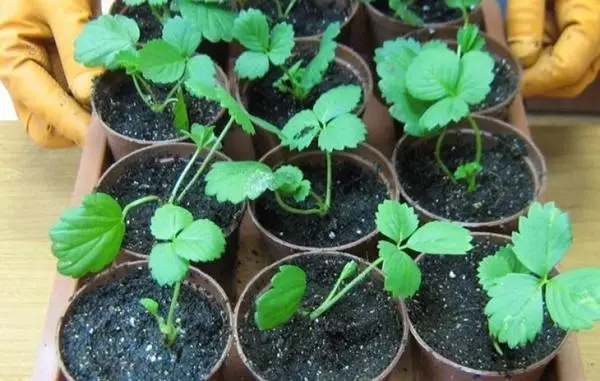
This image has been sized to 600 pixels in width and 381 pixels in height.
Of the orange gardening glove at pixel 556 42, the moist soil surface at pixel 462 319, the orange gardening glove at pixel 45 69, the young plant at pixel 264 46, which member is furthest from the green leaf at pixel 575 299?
the orange gardening glove at pixel 45 69

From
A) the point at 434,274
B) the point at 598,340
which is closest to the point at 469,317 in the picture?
the point at 434,274

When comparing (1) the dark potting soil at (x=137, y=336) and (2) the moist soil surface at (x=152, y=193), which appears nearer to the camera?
(1) the dark potting soil at (x=137, y=336)

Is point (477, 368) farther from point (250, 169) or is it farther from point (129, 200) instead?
point (129, 200)

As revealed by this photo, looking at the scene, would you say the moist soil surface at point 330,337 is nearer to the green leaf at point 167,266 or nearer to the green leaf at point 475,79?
the green leaf at point 167,266

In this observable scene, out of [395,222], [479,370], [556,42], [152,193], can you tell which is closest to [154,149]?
[152,193]

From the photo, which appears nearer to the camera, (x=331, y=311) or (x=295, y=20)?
(x=331, y=311)

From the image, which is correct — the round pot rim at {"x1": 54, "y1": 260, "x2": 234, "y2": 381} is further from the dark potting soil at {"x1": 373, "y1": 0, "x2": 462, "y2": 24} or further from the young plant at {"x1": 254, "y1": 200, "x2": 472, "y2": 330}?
the dark potting soil at {"x1": 373, "y1": 0, "x2": 462, "y2": 24}

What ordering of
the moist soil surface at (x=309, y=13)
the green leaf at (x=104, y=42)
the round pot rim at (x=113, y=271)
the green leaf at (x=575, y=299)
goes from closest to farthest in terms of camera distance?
the green leaf at (x=575, y=299)
the round pot rim at (x=113, y=271)
the green leaf at (x=104, y=42)
the moist soil surface at (x=309, y=13)
